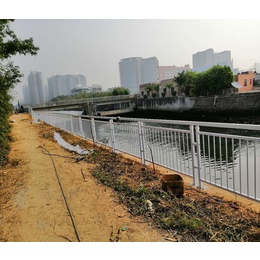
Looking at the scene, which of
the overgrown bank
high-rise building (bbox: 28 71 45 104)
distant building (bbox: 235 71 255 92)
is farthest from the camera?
high-rise building (bbox: 28 71 45 104)

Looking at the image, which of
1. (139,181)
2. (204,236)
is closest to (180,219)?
(204,236)

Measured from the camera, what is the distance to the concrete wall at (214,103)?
25864 mm

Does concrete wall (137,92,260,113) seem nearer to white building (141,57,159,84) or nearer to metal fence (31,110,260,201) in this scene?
metal fence (31,110,260,201)

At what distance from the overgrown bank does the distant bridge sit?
97.7 feet

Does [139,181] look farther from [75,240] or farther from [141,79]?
[141,79]

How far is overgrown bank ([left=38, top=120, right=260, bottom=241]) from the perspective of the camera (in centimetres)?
214

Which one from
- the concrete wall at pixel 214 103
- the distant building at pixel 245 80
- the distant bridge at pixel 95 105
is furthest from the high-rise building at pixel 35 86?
the distant building at pixel 245 80

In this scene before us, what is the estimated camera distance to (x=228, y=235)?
213 centimetres

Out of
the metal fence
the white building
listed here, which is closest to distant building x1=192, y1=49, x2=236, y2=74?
the white building

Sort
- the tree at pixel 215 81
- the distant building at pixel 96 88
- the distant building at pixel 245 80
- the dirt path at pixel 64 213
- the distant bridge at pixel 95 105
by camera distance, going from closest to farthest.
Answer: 1. the dirt path at pixel 64 213
2. the tree at pixel 215 81
3. the distant building at pixel 245 80
4. the distant bridge at pixel 95 105
5. the distant building at pixel 96 88

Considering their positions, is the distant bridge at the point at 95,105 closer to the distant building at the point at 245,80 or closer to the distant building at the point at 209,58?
the distant building at the point at 245,80

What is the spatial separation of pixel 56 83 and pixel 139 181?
136681 millimetres

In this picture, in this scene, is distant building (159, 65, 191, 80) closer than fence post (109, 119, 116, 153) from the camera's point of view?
No

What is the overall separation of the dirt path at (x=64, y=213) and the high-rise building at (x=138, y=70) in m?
148
